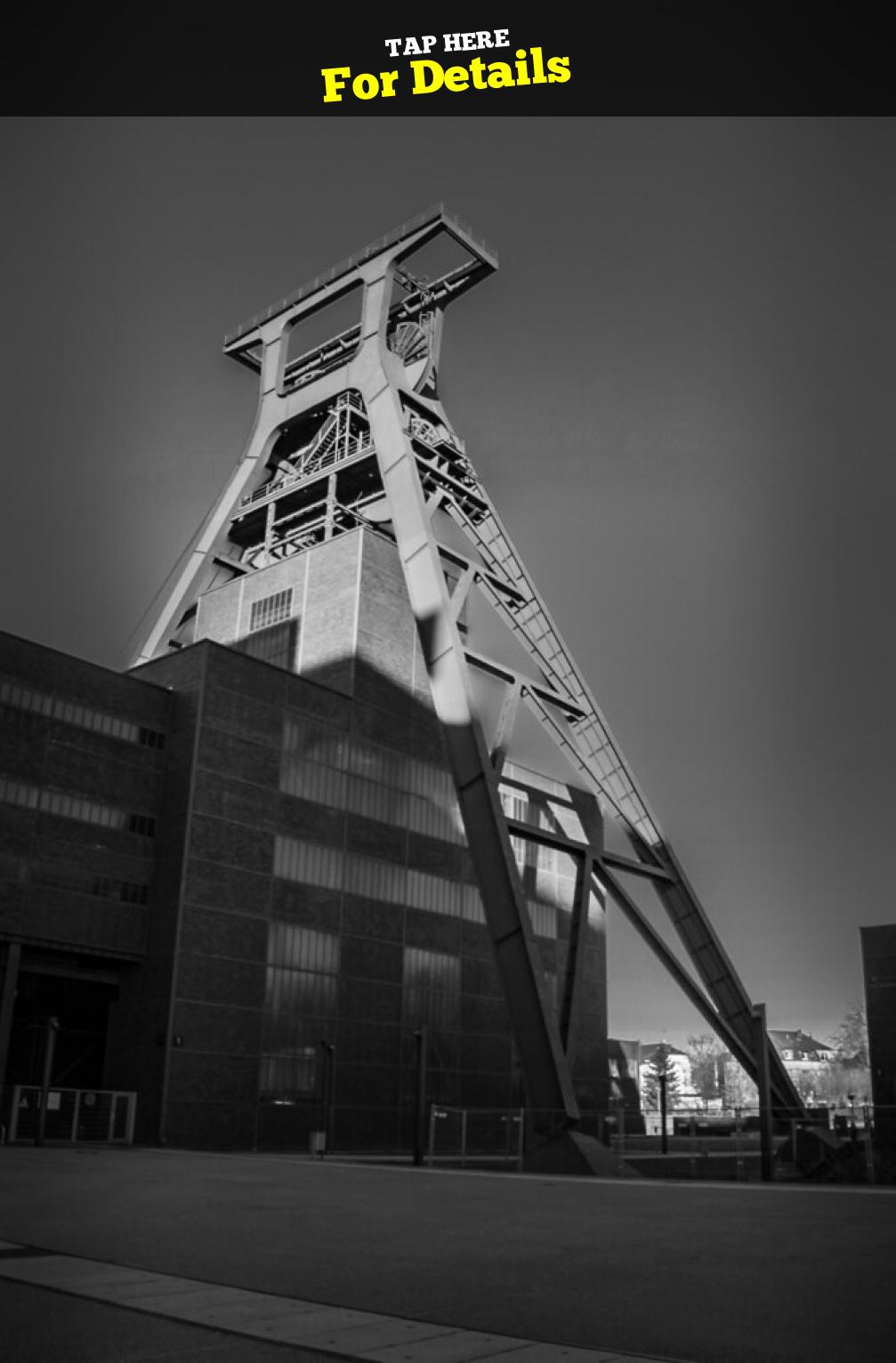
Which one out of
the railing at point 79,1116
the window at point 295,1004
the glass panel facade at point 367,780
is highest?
the glass panel facade at point 367,780

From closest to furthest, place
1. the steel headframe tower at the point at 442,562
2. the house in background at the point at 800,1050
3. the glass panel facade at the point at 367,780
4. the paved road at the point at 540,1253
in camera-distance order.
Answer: the paved road at the point at 540,1253 < the steel headframe tower at the point at 442,562 < the glass panel facade at the point at 367,780 < the house in background at the point at 800,1050

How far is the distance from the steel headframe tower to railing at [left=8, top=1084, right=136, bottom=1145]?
1529cm

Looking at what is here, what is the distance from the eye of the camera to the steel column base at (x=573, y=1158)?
2344 cm

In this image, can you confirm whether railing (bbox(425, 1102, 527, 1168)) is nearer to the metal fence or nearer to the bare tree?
the metal fence

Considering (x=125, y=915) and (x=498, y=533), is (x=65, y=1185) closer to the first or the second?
(x=125, y=915)

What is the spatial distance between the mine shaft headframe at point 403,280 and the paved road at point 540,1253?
1622 inches

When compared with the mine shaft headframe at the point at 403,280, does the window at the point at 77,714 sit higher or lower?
lower

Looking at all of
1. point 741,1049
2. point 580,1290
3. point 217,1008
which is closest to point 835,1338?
point 580,1290

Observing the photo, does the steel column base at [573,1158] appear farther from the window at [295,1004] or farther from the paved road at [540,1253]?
the window at [295,1004]

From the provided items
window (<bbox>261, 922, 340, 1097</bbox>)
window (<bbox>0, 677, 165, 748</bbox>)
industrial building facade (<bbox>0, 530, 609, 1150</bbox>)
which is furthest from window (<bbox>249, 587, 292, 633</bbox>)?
window (<bbox>261, 922, 340, 1097</bbox>)

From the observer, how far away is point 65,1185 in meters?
13.8

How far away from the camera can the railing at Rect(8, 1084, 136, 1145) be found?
111 ft

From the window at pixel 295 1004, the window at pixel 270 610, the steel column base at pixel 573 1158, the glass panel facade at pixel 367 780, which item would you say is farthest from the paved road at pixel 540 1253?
the window at pixel 270 610

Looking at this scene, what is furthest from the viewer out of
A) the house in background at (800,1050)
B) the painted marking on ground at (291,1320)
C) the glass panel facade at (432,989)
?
the house in background at (800,1050)
